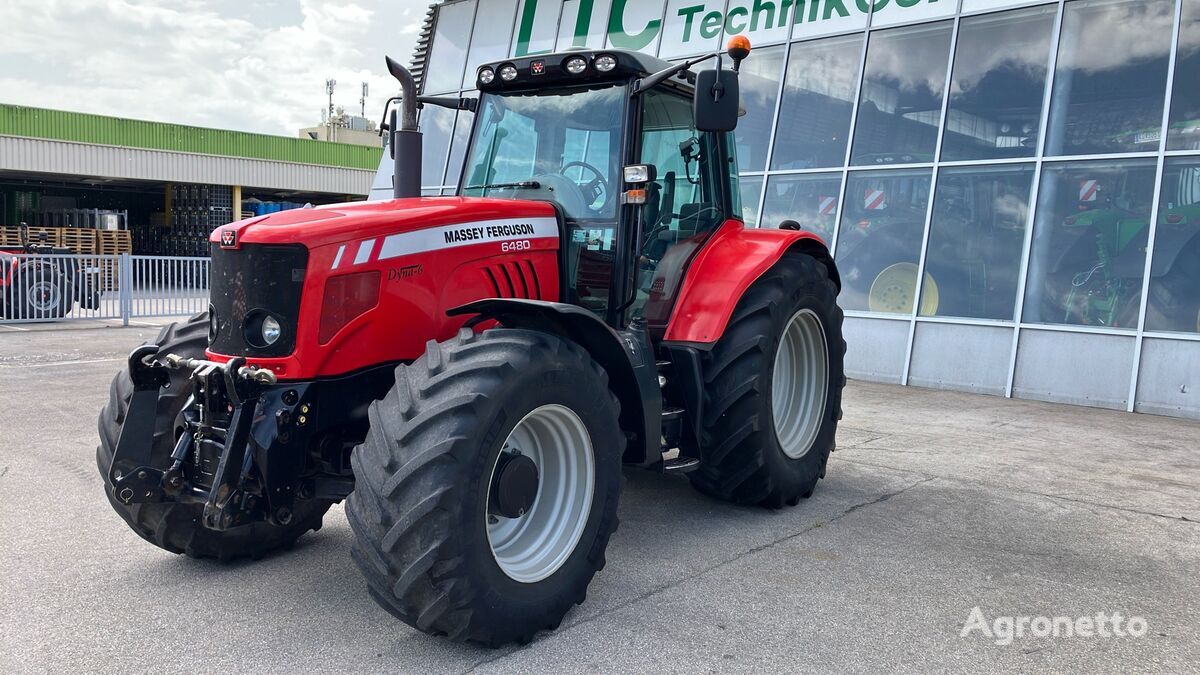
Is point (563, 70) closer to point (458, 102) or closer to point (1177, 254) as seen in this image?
point (458, 102)

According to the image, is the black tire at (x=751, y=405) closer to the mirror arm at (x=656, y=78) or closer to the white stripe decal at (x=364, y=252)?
the mirror arm at (x=656, y=78)

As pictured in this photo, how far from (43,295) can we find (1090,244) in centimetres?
1524

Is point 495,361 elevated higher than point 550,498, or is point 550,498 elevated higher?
point 495,361

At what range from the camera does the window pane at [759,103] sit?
1252 cm

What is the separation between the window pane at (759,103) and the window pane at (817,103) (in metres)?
0.18

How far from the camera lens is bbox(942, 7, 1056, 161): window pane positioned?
10.3m

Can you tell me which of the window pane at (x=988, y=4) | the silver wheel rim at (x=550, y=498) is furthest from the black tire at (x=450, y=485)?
the window pane at (x=988, y=4)

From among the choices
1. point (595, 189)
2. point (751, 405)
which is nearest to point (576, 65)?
point (595, 189)

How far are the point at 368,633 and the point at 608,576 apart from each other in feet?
3.63

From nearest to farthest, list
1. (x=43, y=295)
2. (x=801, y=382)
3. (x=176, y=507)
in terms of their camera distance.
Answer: (x=176, y=507)
(x=801, y=382)
(x=43, y=295)

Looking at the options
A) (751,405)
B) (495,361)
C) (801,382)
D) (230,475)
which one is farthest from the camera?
(801,382)

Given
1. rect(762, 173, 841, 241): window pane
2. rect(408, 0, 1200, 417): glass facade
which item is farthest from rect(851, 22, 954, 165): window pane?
rect(762, 173, 841, 241): window pane

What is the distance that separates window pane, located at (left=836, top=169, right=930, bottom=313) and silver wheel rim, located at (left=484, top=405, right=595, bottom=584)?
7992 millimetres

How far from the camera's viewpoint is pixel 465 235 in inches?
158
